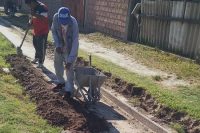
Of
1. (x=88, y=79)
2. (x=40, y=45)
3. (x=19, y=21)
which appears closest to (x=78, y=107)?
(x=88, y=79)

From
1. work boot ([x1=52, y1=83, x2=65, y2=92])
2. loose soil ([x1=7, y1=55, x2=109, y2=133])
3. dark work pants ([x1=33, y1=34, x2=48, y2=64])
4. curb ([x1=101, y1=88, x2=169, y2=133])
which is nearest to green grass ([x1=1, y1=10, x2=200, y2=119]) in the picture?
curb ([x1=101, y1=88, x2=169, y2=133])

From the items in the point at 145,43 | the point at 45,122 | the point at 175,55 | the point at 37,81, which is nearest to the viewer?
the point at 45,122

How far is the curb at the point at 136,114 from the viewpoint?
794cm

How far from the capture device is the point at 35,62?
1277cm

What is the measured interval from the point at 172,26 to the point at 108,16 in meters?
5.45

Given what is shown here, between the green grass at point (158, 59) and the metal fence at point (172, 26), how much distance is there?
344 millimetres

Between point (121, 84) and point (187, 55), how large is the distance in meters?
3.75

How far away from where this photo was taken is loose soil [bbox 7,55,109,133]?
7.46m

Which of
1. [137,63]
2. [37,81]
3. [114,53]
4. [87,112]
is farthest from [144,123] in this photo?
[114,53]

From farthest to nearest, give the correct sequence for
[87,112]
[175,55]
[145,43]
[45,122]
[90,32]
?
[90,32] → [145,43] → [175,55] → [87,112] → [45,122]

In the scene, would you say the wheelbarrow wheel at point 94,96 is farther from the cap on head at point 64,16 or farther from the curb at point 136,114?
the cap on head at point 64,16

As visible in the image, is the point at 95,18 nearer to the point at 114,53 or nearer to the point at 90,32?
the point at 90,32

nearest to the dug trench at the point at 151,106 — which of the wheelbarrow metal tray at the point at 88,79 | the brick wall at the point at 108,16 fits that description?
the wheelbarrow metal tray at the point at 88,79

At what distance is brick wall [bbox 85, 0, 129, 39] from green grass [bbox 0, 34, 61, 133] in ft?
28.9
